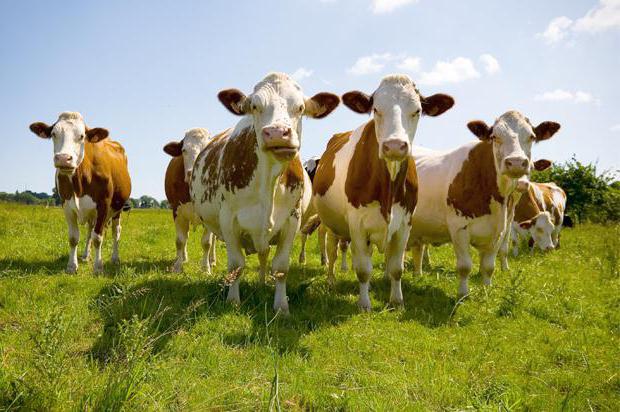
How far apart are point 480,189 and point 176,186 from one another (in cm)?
584

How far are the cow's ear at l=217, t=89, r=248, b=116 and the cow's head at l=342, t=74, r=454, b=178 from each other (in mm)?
1477

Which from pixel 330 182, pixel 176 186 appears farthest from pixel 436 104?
pixel 176 186

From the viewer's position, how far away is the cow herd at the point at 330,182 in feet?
18.2

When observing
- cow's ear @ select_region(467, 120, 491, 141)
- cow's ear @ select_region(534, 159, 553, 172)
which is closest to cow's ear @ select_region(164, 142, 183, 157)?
cow's ear @ select_region(467, 120, 491, 141)

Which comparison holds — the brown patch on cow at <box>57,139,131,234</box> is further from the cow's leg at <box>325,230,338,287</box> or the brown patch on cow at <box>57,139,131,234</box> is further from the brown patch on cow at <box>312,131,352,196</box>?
the cow's leg at <box>325,230,338,287</box>

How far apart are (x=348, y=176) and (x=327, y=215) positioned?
1.33m

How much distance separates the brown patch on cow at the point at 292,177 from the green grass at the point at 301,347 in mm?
1504

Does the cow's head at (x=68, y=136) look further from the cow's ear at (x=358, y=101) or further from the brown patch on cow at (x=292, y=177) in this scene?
the cow's ear at (x=358, y=101)

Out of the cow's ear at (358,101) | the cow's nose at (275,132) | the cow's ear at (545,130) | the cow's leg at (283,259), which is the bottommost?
the cow's leg at (283,259)

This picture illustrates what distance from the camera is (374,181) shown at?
6078 millimetres

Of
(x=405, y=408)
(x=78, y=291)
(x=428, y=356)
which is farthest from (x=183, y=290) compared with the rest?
(x=405, y=408)

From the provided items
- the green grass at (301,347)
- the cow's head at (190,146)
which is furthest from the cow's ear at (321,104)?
the cow's head at (190,146)

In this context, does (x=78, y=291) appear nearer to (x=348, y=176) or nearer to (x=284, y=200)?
(x=284, y=200)

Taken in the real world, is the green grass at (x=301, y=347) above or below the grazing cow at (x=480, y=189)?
below
